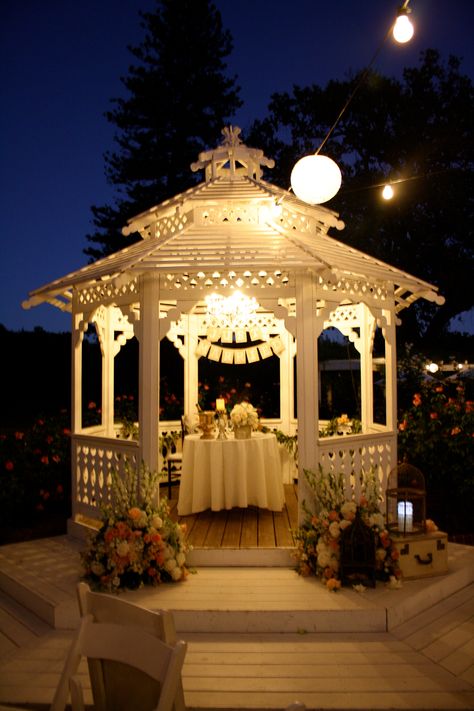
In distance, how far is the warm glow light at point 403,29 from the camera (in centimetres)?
395

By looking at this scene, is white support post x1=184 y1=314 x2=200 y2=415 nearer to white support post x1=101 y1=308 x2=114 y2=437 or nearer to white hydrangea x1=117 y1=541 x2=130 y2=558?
white support post x1=101 y1=308 x2=114 y2=437

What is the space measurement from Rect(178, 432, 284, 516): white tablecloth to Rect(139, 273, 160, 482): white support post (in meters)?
1.09

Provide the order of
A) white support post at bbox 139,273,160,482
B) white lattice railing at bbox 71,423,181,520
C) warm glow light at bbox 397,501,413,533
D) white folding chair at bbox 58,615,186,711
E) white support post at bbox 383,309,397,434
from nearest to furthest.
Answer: white folding chair at bbox 58,615,186,711, warm glow light at bbox 397,501,413,533, white support post at bbox 139,273,160,482, white lattice railing at bbox 71,423,181,520, white support post at bbox 383,309,397,434

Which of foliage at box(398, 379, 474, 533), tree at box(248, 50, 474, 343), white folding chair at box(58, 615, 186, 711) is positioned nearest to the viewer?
white folding chair at box(58, 615, 186, 711)

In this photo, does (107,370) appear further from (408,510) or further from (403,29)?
(403,29)

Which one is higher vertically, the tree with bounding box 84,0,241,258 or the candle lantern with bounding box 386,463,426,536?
the tree with bounding box 84,0,241,258

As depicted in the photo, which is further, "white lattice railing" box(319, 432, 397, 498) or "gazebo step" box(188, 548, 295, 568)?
"white lattice railing" box(319, 432, 397, 498)

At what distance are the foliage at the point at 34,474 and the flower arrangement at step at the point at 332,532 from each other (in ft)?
11.9

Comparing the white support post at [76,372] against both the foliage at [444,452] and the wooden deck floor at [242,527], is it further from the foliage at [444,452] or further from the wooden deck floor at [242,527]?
the foliage at [444,452]

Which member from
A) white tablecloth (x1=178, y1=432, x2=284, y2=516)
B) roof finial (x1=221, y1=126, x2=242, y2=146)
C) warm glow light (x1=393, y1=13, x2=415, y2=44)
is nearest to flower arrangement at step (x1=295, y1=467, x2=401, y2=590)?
white tablecloth (x1=178, y1=432, x2=284, y2=516)

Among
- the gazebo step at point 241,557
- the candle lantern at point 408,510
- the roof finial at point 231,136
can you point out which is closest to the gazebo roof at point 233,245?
the roof finial at point 231,136

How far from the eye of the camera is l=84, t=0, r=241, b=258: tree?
59.3 ft

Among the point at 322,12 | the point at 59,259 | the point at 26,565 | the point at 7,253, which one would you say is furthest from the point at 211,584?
the point at 59,259

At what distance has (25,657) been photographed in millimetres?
4043
